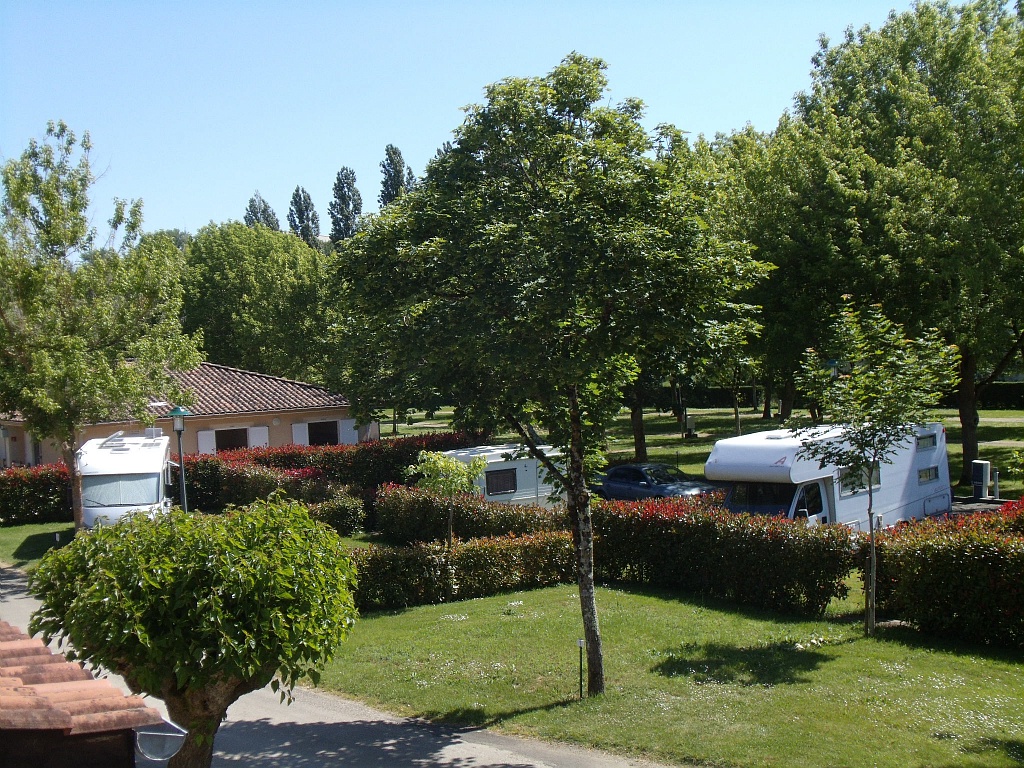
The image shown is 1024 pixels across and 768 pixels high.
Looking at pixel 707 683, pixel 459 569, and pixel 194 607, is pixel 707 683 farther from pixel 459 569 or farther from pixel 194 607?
pixel 194 607

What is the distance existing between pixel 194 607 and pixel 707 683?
6.35 metres

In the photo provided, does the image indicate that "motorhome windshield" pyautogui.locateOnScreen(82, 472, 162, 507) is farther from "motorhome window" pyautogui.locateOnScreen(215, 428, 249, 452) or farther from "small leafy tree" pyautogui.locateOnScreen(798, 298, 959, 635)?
"small leafy tree" pyautogui.locateOnScreen(798, 298, 959, 635)

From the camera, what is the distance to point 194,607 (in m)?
5.80

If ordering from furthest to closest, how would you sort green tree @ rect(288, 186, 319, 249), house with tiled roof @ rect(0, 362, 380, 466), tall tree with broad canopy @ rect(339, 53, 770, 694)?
green tree @ rect(288, 186, 319, 249) → house with tiled roof @ rect(0, 362, 380, 466) → tall tree with broad canopy @ rect(339, 53, 770, 694)

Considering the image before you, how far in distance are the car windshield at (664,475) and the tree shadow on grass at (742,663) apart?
12.4 metres

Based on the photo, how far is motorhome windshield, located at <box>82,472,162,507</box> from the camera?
69.3ft

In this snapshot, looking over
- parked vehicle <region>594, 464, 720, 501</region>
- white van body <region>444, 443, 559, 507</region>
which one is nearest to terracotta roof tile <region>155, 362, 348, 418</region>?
white van body <region>444, 443, 559, 507</region>

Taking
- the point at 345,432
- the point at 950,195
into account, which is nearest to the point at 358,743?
the point at 950,195

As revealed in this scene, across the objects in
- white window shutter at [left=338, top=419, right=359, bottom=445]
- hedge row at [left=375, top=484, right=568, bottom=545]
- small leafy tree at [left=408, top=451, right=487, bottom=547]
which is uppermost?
white window shutter at [left=338, top=419, right=359, bottom=445]

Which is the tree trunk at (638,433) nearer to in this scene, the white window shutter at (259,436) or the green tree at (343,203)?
the white window shutter at (259,436)

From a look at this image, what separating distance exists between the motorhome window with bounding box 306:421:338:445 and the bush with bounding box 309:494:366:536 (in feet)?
40.7

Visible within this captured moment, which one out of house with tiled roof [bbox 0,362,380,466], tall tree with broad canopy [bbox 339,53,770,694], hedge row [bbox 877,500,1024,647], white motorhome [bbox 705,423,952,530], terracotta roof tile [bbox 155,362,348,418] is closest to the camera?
tall tree with broad canopy [bbox 339,53,770,694]

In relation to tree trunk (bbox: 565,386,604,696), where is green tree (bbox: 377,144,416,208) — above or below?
above

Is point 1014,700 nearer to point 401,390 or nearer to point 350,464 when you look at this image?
point 401,390
